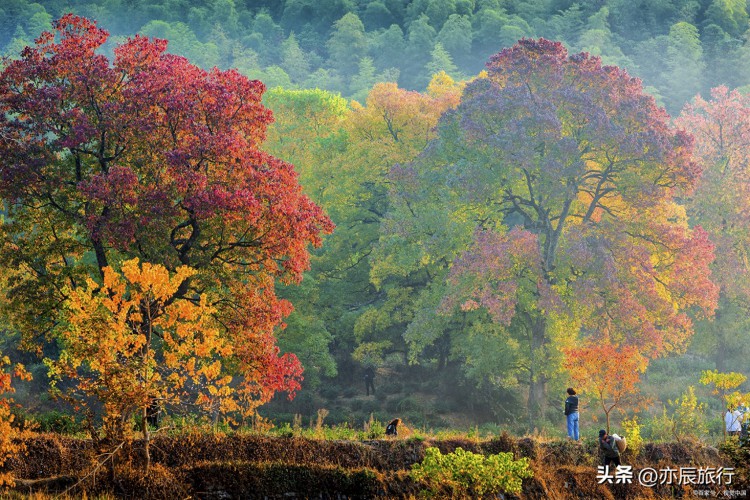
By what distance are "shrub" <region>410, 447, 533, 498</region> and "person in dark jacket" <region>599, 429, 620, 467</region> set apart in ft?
12.1

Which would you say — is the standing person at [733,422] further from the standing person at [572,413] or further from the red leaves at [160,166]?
the red leaves at [160,166]

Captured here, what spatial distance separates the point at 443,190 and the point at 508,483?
1981 cm

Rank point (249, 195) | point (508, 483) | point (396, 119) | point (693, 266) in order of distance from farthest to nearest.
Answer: point (396, 119) < point (693, 266) < point (249, 195) < point (508, 483)

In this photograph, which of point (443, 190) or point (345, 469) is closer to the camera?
point (345, 469)

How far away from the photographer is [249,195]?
2052cm

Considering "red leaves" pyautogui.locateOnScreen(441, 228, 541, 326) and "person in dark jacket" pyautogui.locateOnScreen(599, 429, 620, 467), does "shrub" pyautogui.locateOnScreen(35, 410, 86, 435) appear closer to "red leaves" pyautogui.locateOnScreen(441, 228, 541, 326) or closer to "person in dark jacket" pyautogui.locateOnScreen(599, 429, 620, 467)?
"person in dark jacket" pyautogui.locateOnScreen(599, 429, 620, 467)

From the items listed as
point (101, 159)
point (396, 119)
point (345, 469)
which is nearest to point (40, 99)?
point (101, 159)

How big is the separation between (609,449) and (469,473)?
16.1 feet

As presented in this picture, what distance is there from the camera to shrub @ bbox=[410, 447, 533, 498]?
1567 cm

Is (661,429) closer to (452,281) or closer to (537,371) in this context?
(537,371)

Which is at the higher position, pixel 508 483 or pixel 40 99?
pixel 40 99

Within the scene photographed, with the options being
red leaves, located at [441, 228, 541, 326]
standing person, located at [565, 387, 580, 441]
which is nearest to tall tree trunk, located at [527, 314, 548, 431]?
red leaves, located at [441, 228, 541, 326]

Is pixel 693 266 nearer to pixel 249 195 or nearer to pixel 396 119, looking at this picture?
pixel 396 119

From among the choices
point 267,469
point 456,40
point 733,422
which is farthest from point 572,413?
point 456,40
